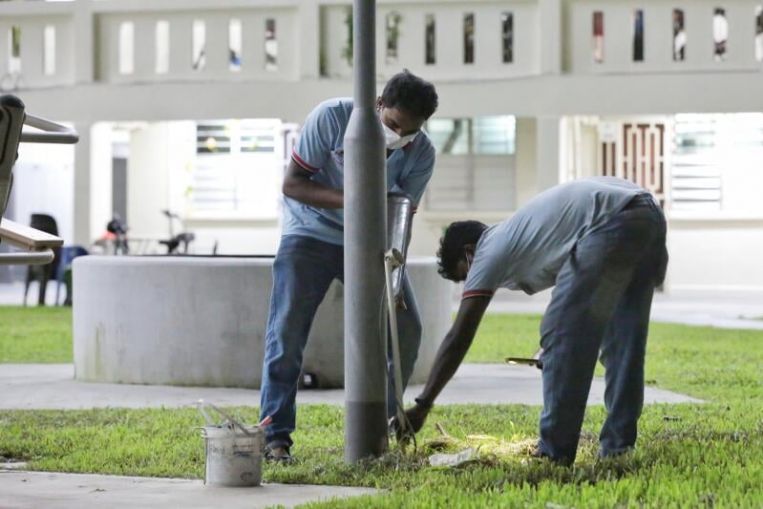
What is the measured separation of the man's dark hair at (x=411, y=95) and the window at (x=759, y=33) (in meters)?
18.2

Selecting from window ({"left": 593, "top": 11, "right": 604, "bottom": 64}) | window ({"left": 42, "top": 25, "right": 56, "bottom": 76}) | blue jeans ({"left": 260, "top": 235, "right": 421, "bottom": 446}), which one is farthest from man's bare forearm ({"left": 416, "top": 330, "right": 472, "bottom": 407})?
window ({"left": 42, "top": 25, "right": 56, "bottom": 76})

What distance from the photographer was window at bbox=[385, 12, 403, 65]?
25594mm

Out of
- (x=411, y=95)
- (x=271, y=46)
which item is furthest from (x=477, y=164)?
(x=411, y=95)

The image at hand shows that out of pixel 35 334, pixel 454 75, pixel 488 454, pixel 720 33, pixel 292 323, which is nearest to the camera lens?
pixel 488 454

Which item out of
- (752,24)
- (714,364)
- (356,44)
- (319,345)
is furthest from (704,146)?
(356,44)

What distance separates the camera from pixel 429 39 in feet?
84.6

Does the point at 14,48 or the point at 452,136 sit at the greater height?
the point at 14,48

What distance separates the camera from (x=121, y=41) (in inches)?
1057

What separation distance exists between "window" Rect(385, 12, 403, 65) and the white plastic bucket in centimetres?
1904

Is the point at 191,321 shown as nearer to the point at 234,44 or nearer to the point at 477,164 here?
the point at 477,164

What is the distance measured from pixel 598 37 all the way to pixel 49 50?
343 inches

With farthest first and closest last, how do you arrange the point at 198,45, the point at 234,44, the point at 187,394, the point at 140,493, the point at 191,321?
the point at 234,44 → the point at 198,45 → the point at 191,321 → the point at 187,394 → the point at 140,493

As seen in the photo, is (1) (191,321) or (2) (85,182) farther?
(2) (85,182)

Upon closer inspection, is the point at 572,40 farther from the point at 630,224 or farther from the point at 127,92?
the point at 630,224
